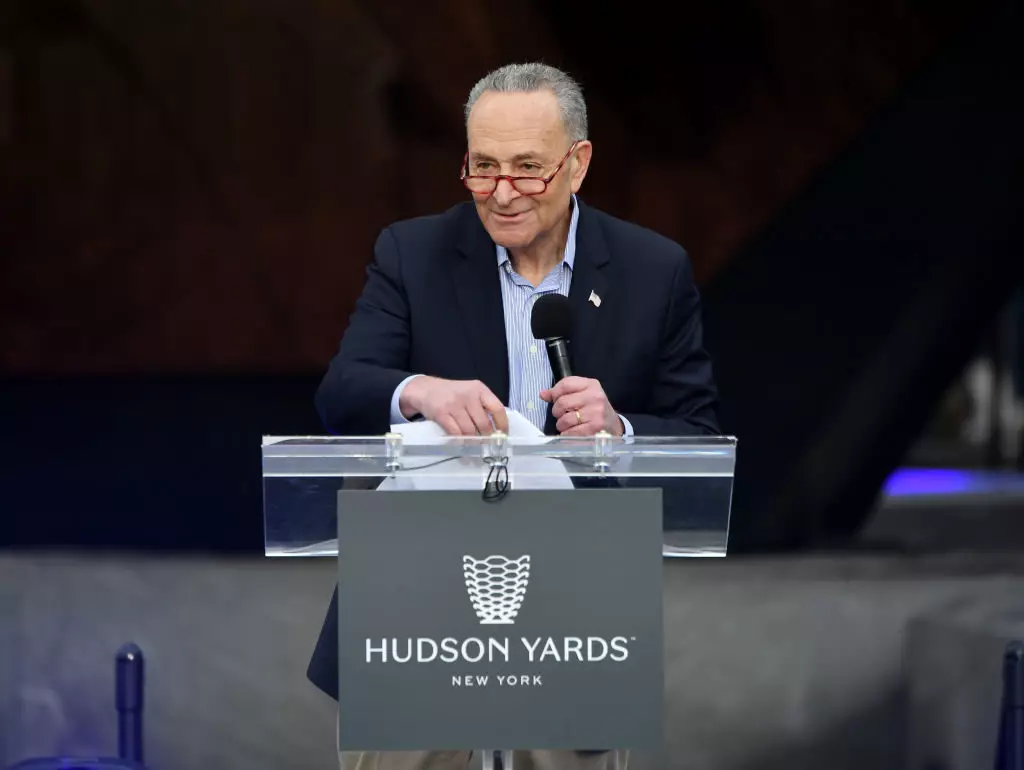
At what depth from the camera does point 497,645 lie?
1857 mm

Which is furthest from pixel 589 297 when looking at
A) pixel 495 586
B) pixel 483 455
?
pixel 495 586

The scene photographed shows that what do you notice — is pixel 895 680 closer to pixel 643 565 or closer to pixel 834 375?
pixel 643 565

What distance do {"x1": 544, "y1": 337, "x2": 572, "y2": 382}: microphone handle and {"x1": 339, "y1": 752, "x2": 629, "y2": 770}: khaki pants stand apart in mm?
541

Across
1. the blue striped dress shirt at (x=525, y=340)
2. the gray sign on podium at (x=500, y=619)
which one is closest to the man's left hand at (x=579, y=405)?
the gray sign on podium at (x=500, y=619)

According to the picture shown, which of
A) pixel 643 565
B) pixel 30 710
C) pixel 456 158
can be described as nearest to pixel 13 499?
pixel 456 158

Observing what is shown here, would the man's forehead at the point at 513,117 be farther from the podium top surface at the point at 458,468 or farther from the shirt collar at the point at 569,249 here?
the podium top surface at the point at 458,468

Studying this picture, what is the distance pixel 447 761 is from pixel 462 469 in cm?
58

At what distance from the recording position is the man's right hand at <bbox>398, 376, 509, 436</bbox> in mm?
2043

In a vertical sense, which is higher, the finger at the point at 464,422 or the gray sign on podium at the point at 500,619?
the finger at the point at 464,422

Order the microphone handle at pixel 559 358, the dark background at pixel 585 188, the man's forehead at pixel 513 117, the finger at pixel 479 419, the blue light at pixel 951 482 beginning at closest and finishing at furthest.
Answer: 1. the finger at pixel 479 419
2. the microphone handle at pixel 559 358
3. the man's forehead at pixel 513 117
4. the dark background at pixel 585 188
5. the blue light at pixel 951 482

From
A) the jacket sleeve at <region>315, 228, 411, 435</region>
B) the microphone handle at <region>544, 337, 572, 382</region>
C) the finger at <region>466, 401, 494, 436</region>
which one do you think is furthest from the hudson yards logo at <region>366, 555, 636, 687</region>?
the jacket sleeve at <region>315, 228, 411, 435</region>

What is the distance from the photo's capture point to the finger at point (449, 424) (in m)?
2.05

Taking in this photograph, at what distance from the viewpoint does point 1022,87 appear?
6.92 metres

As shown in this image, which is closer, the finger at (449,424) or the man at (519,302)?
→ the finger at (449,424)
